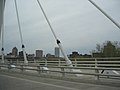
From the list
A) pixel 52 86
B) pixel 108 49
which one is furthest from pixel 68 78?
pixel 108 49

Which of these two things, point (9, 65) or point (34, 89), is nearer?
point (34, 89)

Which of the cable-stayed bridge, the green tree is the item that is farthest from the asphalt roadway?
the green tree

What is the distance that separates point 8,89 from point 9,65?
629 inches

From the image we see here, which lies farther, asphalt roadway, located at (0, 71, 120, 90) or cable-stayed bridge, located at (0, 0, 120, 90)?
cable-stayed bridge, located at (0, 0, 120, 90)

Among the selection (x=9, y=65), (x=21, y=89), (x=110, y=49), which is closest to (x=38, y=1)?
(x=9, y=65)

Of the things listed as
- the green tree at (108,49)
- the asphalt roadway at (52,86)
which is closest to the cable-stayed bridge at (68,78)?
the asphalt roadway at (52,86)

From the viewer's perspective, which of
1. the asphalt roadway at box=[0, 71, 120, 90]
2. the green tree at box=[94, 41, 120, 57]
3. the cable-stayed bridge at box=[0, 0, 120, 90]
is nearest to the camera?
the asphalt roadway at box=[0, 71, 120, 90]

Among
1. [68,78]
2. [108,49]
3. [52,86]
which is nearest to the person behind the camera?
[52,86]

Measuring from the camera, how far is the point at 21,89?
1084cm

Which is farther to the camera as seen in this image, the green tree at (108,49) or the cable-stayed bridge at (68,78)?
the green tree at (108,49)

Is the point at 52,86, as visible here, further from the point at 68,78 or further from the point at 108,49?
the point at 108,49

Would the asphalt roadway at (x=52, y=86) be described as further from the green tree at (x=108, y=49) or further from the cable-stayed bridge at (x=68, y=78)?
the green tree at (x=108, y=49)

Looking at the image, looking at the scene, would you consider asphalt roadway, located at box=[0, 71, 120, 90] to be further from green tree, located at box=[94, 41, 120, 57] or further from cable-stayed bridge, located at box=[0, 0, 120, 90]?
green tree, located at box=[94, 41, 120, 57]

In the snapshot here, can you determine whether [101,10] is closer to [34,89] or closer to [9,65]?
[34,89]
